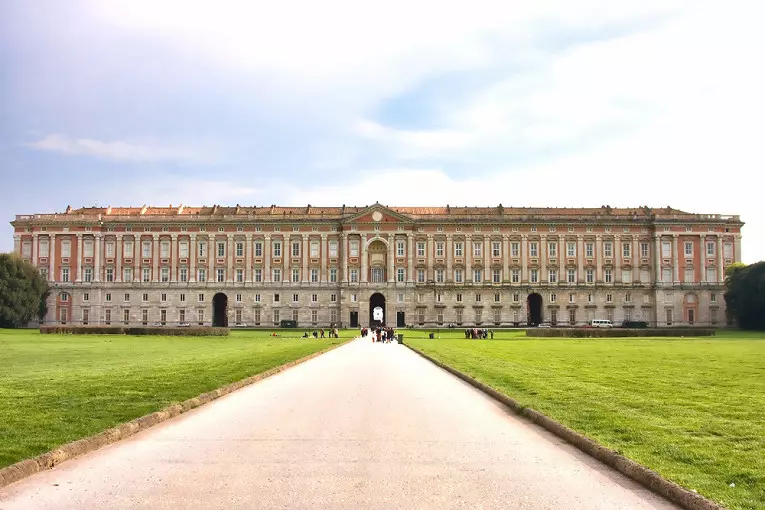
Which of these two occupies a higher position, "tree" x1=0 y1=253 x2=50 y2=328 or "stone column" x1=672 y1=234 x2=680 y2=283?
"stone column" x1=672 y1=234 x2=680 y2=283

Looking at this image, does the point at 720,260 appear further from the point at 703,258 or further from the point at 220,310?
the point at 220,310

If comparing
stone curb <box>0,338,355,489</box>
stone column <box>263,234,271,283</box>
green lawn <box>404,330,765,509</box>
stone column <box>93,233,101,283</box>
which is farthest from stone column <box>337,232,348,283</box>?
stone curb <box>0,338,355,489</box>

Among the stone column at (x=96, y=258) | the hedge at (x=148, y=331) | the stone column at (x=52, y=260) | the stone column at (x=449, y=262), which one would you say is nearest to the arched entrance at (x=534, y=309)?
the stone column at (x=449, y=262)

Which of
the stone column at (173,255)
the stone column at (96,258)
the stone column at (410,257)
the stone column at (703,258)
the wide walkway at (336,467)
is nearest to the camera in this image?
the wide walkway at (336,467)

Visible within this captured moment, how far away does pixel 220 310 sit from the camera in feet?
363

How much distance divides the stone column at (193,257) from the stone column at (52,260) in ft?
63.1

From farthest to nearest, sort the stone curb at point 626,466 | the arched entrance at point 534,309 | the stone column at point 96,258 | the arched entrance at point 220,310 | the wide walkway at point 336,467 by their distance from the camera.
A: the arched entrance at point 220,310 < the arched entrance at point 534,309 < the stone column at point 96,258 < the wide walkway at point 336,467 < the stone curb at point 626,466

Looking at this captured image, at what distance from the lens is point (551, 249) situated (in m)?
107

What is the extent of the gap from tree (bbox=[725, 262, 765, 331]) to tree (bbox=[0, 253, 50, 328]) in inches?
3340

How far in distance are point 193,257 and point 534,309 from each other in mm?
50624

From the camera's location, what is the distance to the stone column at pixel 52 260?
4158 inches

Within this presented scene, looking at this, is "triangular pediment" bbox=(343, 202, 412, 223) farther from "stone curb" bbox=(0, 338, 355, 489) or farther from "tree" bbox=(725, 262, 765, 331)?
"stone curb" bbox=(0, 338, 355, 489)

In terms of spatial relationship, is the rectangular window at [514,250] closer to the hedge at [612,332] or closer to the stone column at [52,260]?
the hedge at [612,332]

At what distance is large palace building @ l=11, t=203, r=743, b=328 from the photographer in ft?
346
